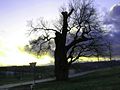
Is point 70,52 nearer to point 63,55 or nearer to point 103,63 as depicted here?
point 63,55

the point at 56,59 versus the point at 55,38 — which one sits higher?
the point at 55,38

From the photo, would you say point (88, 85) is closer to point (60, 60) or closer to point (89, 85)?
point (89, 85)

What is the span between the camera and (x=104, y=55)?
47.5 m

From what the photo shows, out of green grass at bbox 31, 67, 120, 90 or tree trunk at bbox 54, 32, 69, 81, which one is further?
tree trunk at bbox 54, 32, 69, 81

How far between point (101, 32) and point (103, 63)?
8478cm

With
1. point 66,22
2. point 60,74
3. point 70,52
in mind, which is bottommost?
point 60,74

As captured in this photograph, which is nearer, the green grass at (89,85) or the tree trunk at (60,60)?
the green grass at (89,85)

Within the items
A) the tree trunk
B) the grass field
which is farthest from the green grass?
the tree trunk

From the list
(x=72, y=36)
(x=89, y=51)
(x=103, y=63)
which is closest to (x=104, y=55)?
(x=89, y=51)

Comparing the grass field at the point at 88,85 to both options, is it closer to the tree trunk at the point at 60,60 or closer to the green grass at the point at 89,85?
the green grass at the point at 89,85

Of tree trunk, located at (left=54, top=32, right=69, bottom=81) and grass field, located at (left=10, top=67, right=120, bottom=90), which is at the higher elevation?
tree trunk, located at (left=54, top=32, right=69, bottom=81)

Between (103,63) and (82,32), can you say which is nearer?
(82,32)

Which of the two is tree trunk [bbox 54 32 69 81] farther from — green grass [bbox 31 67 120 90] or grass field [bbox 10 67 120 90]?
green grass [bbox 31 67 120 90]

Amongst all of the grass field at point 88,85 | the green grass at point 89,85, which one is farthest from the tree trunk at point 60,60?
the green grass at point 89,85
